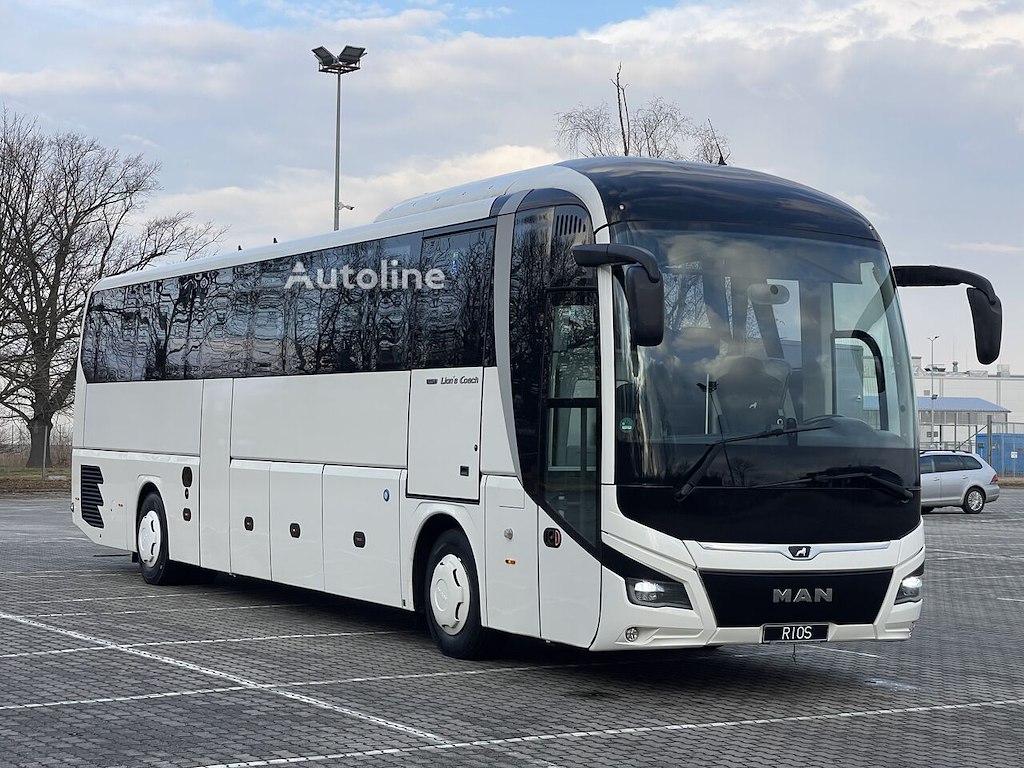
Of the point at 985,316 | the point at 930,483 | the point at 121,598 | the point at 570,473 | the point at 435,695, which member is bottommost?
the point at 435,695

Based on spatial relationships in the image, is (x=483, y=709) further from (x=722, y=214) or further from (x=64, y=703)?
(x=722, y=214)

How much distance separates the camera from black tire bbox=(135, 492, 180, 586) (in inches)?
669

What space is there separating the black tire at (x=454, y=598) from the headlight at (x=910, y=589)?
297 centimetres

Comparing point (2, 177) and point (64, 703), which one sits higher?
point (2, 177)

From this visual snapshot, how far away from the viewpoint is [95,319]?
19562 millimetres

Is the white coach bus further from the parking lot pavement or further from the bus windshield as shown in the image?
the parking lot pavement

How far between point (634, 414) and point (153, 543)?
9.00 m

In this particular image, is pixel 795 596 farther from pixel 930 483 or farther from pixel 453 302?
pixel 930 483

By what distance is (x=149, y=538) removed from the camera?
17.3 m

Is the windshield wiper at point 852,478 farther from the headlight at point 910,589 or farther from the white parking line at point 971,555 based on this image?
the white parking line at point 971,555

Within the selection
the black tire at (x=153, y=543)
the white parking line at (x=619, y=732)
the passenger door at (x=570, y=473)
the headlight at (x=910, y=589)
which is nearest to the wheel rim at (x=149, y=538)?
the black tire at (x=153, y=543)

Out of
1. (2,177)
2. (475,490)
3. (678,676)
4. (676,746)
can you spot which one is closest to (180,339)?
(475,490)

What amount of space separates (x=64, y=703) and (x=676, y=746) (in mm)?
3690

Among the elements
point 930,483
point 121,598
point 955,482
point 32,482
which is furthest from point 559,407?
point 32,482
